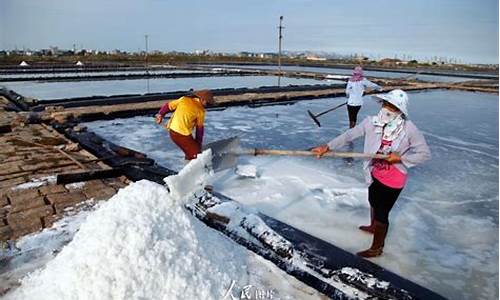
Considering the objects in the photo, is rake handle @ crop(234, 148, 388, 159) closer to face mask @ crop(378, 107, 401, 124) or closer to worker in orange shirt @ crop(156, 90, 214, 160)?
face mask @ crop(378, 107, 401, 124)

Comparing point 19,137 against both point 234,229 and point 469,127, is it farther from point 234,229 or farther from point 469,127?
point 469,127

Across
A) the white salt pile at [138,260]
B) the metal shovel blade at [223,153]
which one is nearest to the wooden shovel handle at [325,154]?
the metal shovel blade at [223,153]

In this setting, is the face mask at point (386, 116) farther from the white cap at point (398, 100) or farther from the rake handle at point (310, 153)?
the rake handle at point (310, 153)

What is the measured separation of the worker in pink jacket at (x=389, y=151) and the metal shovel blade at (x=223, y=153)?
4.17 ft

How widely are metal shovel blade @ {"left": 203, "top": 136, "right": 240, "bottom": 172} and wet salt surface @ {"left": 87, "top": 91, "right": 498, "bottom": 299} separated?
0.52 metres

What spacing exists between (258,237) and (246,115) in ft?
20.9

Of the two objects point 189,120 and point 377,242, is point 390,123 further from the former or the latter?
point 189,120

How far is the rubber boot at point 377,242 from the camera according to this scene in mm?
2818

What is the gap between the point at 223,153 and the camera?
3.69 meters

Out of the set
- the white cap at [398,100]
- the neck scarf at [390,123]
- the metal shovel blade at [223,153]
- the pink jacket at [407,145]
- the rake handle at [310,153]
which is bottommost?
the metal shovel blade at [223,153]

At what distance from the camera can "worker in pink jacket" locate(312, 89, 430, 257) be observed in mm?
2641

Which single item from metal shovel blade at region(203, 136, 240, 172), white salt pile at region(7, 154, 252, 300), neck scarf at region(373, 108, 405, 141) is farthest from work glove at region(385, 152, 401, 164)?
metal shovel blade at region(203, 136, 240, 172)

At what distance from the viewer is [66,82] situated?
15250mm

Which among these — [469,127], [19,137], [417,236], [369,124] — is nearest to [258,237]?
[369,124]
